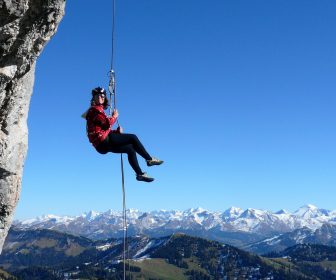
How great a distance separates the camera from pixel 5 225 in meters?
13.0

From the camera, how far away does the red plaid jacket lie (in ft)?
39.5

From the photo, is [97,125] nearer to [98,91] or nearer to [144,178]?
[98,91]

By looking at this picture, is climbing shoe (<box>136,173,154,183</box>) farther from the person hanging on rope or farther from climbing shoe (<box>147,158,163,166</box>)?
climbing shoe (<box>147,158,163,166</box>)

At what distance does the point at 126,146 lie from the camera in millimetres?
12664

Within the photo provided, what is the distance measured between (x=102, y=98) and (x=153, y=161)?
2281 mm

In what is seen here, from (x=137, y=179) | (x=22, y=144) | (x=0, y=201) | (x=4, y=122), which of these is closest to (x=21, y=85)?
(x=4, y=122)

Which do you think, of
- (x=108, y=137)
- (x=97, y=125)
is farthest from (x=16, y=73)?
(x=108, y=137)

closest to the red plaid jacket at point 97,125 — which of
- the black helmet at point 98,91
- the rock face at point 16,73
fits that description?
the black helmet at point 98,91

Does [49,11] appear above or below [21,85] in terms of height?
above

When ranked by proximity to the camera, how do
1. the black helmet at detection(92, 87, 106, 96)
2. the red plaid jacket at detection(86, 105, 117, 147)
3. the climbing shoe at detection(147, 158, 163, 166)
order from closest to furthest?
the red plaid jacket at detection(86, 105, 117, 147)
the black helmet at detection(92, 87, 106, 96)
the climbing shoe at detection(147, 158, 163, 166)

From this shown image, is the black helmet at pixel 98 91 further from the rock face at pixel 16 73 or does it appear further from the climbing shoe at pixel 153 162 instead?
the climbing shoe at pixel 153 162

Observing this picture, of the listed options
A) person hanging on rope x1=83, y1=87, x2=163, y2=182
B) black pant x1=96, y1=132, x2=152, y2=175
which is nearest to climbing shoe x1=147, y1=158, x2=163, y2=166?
person hanging on rope x1=83, y1=87, x2=163, y2=182

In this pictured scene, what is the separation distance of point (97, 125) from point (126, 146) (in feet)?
3.51

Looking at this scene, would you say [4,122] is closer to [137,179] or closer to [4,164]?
[4,164]
